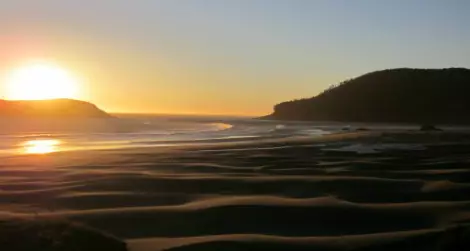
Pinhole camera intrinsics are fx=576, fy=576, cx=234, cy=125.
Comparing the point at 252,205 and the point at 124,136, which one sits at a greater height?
the point at 124,136

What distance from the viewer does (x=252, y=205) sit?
8539 mm

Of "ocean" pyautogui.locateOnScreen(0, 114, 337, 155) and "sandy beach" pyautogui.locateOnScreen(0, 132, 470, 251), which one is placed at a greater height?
"ocean" pyautogui.locateOnScreen(0, 114, 337, 155)

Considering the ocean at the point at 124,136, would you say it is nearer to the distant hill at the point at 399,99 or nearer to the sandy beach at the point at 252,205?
the sandy beach at the point at 252,205

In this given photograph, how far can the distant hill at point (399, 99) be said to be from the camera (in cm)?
9085

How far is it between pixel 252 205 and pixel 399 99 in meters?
94.2

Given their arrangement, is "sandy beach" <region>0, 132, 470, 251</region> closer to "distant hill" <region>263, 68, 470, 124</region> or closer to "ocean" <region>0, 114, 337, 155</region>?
"ocean" <region>0, 114, 337, 155</region>

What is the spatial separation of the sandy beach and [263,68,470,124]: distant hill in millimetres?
75513

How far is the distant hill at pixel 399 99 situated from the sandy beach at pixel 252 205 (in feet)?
248

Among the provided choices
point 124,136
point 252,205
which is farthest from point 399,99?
point 252,205

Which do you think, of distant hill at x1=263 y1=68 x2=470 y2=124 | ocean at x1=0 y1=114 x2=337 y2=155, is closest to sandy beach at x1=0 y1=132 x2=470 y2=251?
ocean at x1=0 y1=114 x2=337 y2=155

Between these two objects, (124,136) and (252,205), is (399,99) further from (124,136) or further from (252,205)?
(252,205)

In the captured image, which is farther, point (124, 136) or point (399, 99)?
point (399, 99)

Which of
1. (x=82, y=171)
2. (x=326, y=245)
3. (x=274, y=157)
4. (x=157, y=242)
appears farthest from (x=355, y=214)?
(x=274, y=157)

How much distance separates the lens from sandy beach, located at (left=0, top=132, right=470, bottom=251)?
21.0 ft
